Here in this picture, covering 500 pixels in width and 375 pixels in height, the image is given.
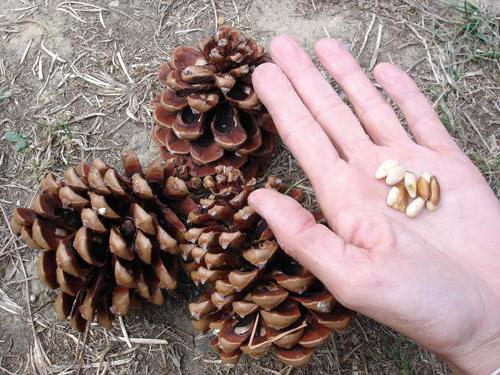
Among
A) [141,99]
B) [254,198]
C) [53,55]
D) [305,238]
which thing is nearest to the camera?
[305,238]

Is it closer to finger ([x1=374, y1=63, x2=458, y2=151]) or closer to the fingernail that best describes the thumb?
the fingernail

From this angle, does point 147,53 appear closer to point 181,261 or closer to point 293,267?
point 181,261

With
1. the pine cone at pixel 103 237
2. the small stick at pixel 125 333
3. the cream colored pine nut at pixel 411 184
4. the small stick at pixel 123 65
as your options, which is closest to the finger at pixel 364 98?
the cream colored pine nut at pixel 411 184

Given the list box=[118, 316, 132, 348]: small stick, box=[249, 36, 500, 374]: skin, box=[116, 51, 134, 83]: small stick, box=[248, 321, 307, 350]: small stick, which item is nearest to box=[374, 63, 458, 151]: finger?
box=[249, 36, 500, 374]: skin

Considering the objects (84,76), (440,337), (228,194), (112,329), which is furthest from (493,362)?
(84,76)

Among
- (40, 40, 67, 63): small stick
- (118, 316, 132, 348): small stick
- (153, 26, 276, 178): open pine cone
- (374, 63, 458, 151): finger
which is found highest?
(374, 63, 458, 151): finger

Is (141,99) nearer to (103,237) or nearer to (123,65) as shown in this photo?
(123,65)

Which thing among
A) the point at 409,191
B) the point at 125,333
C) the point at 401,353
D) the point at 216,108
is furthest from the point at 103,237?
the point at 401,353
